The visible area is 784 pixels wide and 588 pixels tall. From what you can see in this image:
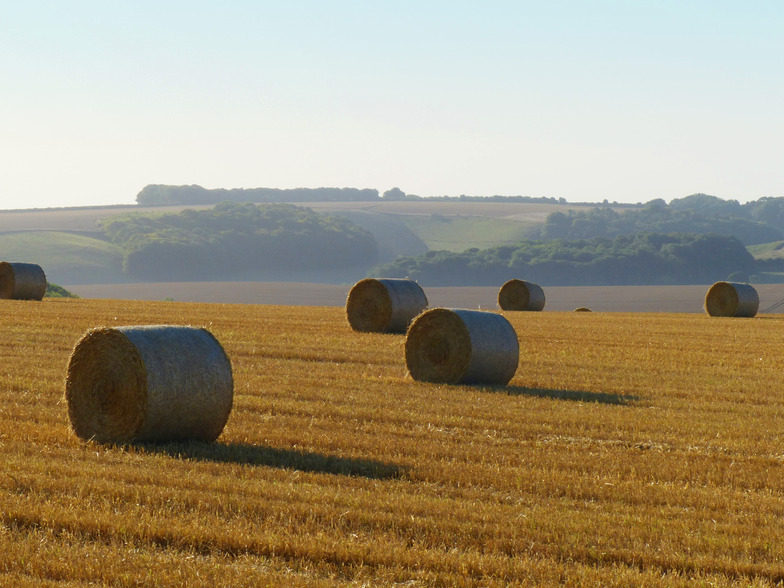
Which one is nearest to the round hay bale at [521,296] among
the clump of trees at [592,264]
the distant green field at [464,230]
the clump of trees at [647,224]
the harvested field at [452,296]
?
the harvested field at [452,296]

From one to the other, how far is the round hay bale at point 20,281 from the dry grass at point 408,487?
1741 centimetres

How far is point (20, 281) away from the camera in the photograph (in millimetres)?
33219

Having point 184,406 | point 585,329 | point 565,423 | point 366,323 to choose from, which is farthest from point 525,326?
point 184,406

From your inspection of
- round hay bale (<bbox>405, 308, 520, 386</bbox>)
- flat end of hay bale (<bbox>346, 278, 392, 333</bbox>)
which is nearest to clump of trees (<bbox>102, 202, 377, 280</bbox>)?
flat end of hay bale (<bbox>346, 278, 392, 333</bbox>)

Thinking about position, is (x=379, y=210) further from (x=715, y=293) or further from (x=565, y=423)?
(x=565, y=423)

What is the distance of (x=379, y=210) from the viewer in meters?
174

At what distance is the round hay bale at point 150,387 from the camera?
1017cm

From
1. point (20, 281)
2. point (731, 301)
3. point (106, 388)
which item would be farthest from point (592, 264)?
point (106, 388)

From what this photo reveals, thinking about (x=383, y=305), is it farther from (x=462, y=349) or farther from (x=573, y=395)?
(x=573, y=395)

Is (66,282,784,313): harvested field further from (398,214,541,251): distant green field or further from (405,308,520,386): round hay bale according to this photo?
(398,214,541,251): distant green field

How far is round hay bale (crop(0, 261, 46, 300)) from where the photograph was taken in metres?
33.1

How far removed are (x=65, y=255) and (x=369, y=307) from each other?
3695 inches

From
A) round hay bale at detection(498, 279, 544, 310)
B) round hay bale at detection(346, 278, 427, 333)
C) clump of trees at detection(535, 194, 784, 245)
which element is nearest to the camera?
round hay bale at detection(346, 278, 427, 333)

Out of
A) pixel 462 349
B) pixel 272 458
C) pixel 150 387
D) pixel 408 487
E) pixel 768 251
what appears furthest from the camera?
pixel 768 251
